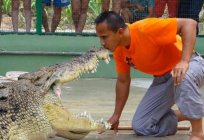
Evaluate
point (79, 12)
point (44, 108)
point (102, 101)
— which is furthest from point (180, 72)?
point (79, 12)

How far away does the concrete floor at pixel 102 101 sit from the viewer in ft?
15.1

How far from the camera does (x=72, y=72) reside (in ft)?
13.5

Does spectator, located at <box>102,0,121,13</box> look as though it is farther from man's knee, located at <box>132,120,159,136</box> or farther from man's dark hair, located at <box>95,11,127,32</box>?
man's dark hair, located at <box>95,11,127,32</box>

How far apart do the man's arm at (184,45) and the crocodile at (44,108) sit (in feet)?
1.83

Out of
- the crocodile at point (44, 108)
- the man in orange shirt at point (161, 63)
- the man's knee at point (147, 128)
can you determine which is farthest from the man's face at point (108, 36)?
the man's knee at point (147, 128)

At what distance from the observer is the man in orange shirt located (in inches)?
158

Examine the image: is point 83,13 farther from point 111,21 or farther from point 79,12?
point 111,21

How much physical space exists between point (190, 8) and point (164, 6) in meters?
0.34

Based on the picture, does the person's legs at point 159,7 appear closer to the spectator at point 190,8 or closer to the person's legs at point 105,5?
the spectator at point 190,8

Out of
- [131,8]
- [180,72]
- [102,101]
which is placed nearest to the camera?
[180,72]

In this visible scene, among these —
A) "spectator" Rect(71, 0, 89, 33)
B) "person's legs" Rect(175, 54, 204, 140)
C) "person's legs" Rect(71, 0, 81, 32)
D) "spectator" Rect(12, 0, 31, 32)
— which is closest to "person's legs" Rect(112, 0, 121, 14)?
"spectator" Rect(71, 0, 89, 33)

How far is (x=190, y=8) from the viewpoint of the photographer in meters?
7.71

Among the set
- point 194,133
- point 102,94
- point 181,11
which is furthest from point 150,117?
point 181,11

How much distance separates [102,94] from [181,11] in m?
1.93
